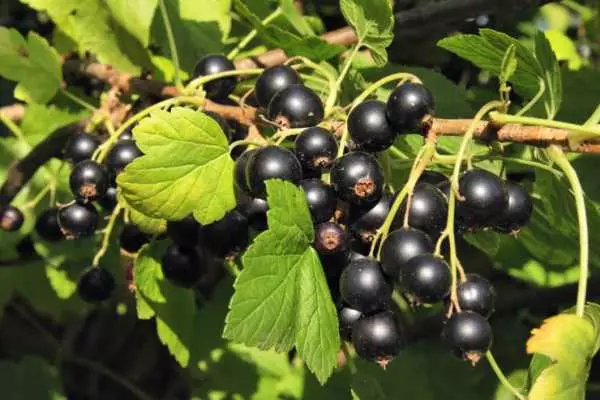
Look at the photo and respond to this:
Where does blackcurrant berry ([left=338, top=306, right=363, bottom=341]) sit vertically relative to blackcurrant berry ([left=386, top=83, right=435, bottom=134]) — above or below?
below

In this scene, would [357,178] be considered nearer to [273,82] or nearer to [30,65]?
[273,82]

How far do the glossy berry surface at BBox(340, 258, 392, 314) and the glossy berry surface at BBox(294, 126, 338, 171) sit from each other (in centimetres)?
15

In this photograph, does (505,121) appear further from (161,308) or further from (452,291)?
(161,308)

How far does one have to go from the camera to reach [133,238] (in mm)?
1610

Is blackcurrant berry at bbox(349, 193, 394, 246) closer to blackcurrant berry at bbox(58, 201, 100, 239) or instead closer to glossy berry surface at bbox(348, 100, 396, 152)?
glossy berry surface at bbox(348, 100, 396, 152)

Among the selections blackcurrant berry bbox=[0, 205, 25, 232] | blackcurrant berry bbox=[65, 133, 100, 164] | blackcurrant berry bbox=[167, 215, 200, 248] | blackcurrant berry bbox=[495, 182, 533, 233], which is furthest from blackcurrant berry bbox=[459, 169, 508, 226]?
blackcurrant berry bbox=[0, 205, 25, 232]

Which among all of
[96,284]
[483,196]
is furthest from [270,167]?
[96,284]

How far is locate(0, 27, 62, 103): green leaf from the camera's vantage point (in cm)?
181

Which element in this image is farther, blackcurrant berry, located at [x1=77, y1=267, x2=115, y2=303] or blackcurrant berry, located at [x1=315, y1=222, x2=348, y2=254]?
blackcurrant berry, located at [x1=77, y1=267, x2=115, y2=303]

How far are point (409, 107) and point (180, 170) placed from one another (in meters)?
0.35

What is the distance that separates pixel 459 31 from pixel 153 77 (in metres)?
0.78

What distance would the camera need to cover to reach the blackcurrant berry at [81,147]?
1605 mm

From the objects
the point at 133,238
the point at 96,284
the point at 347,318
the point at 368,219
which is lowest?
the point at 96,284

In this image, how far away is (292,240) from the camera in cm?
121
